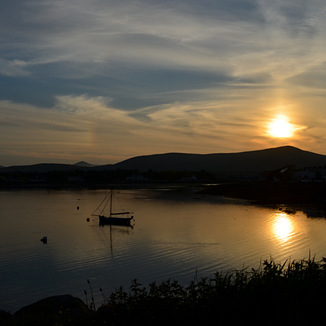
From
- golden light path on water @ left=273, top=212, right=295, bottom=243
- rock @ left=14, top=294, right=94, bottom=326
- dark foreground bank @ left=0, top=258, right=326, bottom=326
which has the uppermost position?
dark foreground bank @ left=0, top=258, right=326, bottom=326

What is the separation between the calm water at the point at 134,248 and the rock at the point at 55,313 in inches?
156

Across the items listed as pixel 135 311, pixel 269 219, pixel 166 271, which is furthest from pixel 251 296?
pixel 269 219

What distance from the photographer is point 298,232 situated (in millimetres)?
Result: 37844

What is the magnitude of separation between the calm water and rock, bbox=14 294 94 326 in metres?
3.96

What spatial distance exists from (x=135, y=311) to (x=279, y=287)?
3.39 meters

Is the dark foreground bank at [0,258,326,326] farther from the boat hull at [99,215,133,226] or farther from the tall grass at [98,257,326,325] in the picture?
the boat hull at [99,215,133,226]

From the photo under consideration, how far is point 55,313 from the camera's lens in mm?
10422

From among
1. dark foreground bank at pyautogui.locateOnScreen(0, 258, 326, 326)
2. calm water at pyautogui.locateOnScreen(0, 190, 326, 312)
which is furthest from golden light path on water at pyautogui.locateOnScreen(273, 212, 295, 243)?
dark foreground bank at pyautogui.locateOnScreen(0, 258, 326, 326)

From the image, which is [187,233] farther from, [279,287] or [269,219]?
[279,287]

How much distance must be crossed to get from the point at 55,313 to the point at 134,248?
2008cm

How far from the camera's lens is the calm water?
20.8 meters

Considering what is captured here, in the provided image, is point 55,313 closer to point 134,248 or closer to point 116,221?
point 134,248

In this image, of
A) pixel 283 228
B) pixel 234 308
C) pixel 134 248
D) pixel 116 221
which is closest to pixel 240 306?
pixel 234 308

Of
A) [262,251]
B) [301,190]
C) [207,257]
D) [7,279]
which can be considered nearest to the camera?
[7,279]
